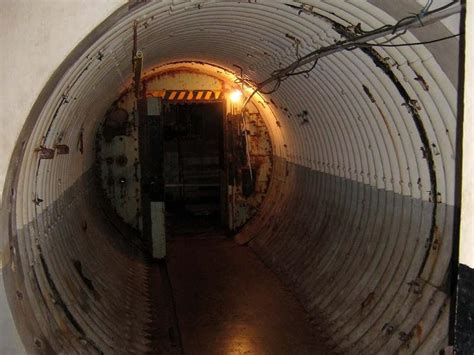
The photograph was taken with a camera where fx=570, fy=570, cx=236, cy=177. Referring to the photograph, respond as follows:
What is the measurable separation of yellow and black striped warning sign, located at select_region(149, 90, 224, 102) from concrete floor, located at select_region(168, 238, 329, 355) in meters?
2.96

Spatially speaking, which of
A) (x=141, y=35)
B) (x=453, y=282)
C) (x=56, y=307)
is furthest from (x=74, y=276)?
(x=453, y=282)

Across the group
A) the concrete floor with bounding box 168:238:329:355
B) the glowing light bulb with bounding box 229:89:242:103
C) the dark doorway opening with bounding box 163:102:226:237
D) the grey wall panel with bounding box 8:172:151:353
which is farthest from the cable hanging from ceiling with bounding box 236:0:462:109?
the dark doorway opening with bounding box 163:102:226:237

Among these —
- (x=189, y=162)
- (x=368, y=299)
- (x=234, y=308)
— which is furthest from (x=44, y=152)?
(x=189, y=162)

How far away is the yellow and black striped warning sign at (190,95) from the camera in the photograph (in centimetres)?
1105

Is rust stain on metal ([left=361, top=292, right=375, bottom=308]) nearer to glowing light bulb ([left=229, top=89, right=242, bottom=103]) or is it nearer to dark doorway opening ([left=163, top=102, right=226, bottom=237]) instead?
glowing light bulb ([left=229, top=89, right=242, bottom=103])

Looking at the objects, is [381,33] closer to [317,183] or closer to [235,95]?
[317,183]

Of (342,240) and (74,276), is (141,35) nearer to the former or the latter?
(74,276)

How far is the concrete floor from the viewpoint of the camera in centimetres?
642

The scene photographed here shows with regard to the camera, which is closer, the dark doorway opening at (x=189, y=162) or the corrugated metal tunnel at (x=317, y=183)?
the corrugated metal tunnel at (x=317, y=183)

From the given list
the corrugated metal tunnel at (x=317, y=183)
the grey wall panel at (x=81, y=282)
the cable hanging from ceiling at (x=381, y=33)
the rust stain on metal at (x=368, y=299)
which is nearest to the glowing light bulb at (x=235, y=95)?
the corrugated metal tunnel at (x=317, y=183)

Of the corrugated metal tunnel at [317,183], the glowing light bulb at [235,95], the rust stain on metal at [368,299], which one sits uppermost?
the glowing light bulb at [235,95]

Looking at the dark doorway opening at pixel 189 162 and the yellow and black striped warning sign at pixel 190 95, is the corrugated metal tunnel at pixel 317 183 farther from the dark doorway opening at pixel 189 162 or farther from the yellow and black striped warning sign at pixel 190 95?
the dark doorway opening at pixel 189 162

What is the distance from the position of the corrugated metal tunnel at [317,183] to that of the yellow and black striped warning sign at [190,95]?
2.13 meters

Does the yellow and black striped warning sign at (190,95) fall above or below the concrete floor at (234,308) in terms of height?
above
